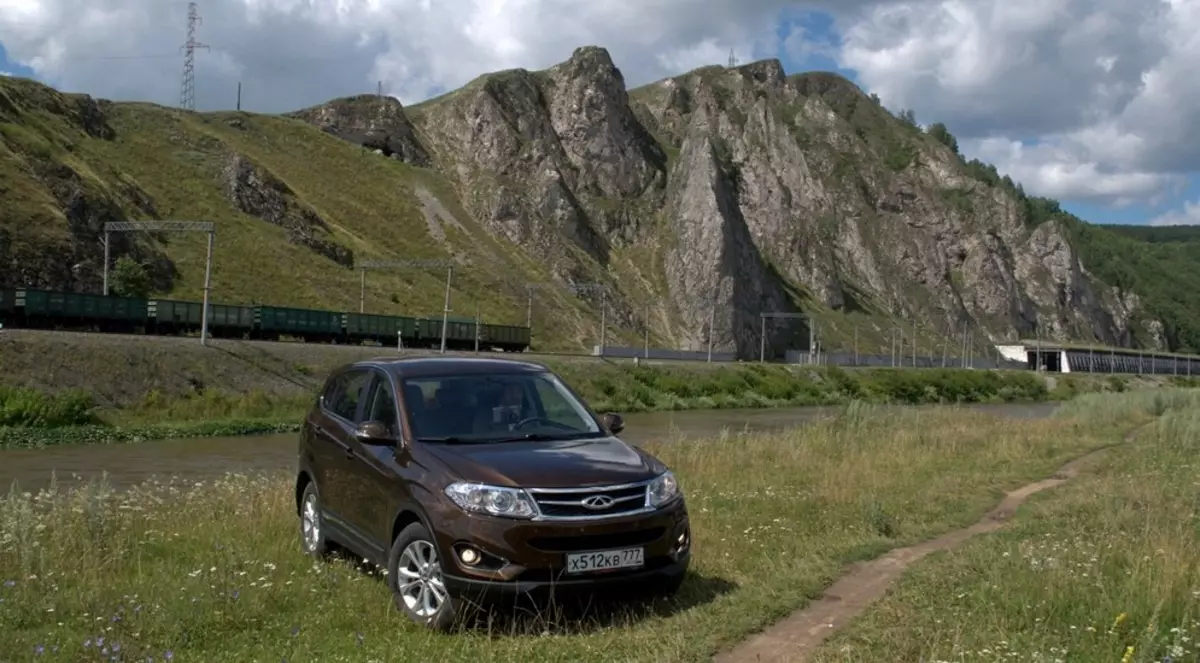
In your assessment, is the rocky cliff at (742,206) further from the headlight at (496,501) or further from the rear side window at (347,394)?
the headlight at (496,501)

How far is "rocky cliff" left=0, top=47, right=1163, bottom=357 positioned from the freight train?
1107 cm

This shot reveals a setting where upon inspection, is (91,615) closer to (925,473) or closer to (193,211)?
(925,473)

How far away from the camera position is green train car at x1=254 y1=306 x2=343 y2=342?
2370 inches

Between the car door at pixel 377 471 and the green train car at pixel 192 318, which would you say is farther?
the green train car at pixel 192 318

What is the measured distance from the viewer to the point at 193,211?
281ft

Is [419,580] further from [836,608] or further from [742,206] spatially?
[742,206]

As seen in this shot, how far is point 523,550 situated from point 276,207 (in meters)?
90.9

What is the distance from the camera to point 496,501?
683 cm

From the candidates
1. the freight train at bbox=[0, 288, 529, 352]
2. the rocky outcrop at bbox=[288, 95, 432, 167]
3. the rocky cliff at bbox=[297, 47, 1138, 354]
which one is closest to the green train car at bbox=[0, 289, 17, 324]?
the freight train at bbox=[0, 288, 529, 352]

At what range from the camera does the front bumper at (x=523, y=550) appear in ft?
22.1

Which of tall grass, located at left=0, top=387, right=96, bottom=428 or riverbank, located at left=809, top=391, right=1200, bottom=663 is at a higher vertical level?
riverbank, located at left=809, top=391, right=1200, bottom=663

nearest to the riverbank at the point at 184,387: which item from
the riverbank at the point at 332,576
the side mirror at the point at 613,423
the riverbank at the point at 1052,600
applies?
the riverbank at the point at 332,576

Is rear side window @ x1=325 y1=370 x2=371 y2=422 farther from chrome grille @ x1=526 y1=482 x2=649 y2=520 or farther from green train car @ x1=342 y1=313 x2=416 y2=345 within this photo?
green train car @ x1=342 y1=313 x2=416 y2=345

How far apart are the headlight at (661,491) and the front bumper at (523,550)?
276 millimetres
